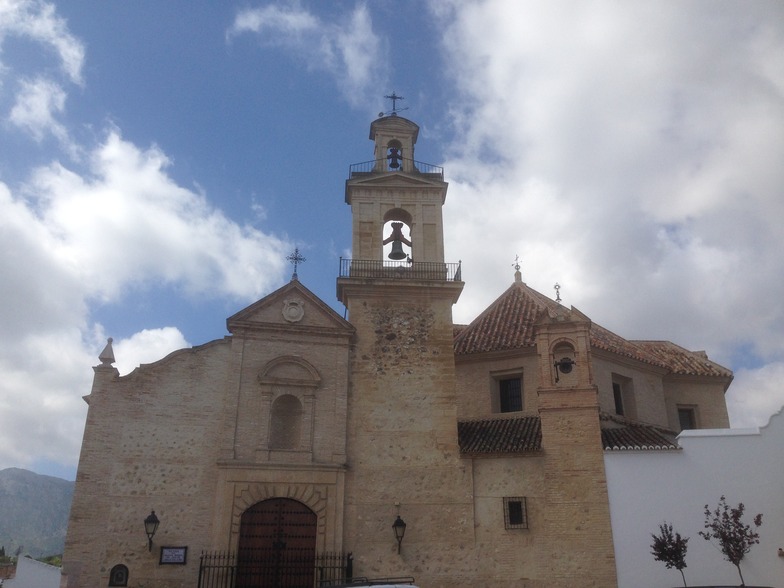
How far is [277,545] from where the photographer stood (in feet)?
56.5

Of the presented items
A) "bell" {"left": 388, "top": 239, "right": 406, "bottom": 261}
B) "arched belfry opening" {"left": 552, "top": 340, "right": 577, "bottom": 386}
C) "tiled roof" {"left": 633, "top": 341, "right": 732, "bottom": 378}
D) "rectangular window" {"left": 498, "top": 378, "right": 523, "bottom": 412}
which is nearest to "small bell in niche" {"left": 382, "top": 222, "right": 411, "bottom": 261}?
"bell" {"left": 388, "top": 239, "right": 406, "bottom": 261}

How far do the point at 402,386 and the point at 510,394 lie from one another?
3.79 m

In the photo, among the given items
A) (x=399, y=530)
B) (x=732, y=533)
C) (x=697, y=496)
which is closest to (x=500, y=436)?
(x=399, y=530)

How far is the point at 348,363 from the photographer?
765 inches

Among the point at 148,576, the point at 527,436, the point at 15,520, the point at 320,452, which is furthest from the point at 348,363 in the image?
the point at 15,520

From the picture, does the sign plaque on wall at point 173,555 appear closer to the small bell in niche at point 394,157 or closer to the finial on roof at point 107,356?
the finial on roof at point 107,356

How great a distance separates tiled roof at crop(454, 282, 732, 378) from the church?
15.8 inches

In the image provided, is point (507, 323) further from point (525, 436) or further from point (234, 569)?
point (234, 569)

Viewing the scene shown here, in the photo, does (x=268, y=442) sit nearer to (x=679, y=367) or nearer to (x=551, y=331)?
(x=551, y=331)

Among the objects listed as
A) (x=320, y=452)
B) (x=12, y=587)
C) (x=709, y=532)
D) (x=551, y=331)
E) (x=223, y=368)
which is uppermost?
(x=551, y=331)

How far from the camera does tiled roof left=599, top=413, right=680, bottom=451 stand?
17531mm

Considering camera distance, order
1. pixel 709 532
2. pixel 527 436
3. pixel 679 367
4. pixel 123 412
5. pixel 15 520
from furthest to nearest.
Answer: pixel 15 520 < pixel 679 367 < pixel 527 436 < pixel 123 412 < pixel 709 532

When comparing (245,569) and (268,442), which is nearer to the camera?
(245,569)

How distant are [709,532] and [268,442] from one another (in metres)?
11.3
